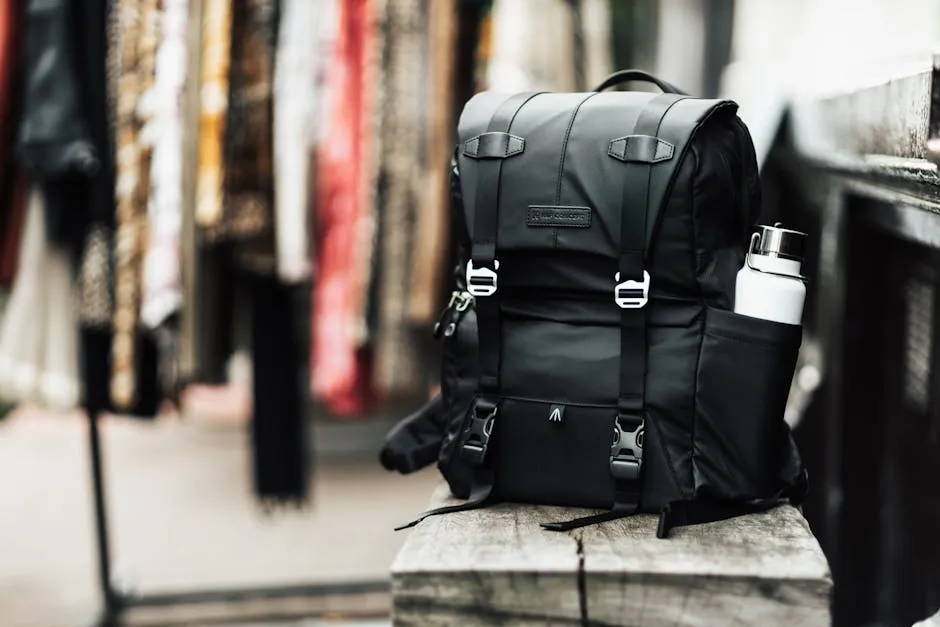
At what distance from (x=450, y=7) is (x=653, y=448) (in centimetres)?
173

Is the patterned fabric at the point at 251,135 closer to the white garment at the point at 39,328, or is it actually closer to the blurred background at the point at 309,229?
the blurred background at the point at 309,229

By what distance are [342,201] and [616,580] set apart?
1859 millimetres

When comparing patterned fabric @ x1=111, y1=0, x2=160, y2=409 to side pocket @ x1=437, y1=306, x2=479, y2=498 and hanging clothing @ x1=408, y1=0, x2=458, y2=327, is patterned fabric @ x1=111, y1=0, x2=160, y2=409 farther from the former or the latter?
side pocket @ x1=437, y1=306, x2=479, y2=498

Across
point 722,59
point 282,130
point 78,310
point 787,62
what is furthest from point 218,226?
point 722,59

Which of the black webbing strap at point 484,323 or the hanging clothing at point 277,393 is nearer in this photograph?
the black webbing strap at point 484,323

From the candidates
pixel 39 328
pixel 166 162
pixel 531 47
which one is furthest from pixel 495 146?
pixel 39 328

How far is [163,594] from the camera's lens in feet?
10.5

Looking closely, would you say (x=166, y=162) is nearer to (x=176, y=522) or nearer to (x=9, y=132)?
(x=9, y=132)

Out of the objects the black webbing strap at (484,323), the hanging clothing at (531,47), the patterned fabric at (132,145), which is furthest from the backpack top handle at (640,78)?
the patterned fabric at (132,145)

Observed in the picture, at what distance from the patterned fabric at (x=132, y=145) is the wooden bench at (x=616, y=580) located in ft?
5.11

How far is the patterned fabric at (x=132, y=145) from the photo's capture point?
100 inches

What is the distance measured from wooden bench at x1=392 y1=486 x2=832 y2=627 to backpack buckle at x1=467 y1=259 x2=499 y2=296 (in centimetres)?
33

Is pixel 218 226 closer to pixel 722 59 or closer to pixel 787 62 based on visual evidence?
pixel 787 62

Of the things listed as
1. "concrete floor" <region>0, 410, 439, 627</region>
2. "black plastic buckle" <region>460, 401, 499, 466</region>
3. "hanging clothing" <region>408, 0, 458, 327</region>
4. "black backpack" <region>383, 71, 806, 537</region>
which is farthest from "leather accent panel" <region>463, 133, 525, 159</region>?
"concrete floor" <region>0, 410, 439, 627</region>
